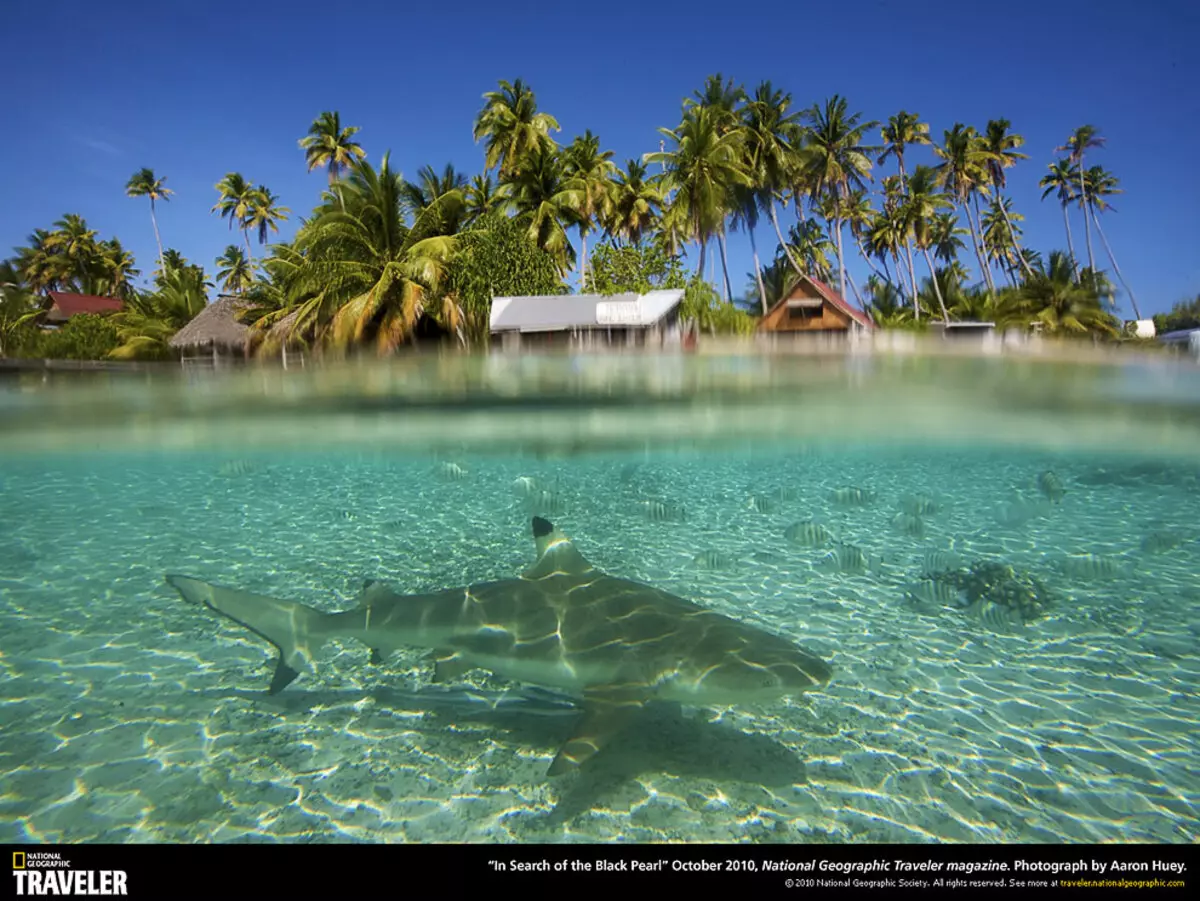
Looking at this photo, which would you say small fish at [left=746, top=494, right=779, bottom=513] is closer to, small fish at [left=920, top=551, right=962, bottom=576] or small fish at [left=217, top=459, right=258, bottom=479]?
small fish at [left=920, top=551, right=962, bottom=576]

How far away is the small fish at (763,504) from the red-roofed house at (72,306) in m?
60.4

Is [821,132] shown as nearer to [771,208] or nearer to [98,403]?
[771,208]

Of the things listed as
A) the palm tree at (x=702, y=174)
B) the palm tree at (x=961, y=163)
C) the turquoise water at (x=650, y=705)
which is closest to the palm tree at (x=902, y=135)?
the palm tree at (x=961, y=163)

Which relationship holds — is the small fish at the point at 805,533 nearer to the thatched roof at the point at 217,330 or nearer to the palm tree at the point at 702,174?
the thatched roof at the point at 217,330

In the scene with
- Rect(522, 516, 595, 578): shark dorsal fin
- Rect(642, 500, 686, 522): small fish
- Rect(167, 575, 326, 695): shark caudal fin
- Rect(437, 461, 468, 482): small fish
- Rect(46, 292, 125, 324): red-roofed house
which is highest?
Rect(46, 292, 125, 324): red-roofed house

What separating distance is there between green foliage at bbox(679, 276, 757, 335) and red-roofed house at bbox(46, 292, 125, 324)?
160 ft

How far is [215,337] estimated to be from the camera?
34.8m

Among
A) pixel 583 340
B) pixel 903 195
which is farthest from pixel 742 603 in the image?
pixel 903 195

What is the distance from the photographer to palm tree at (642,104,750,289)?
138 feet

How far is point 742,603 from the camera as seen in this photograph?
760cm

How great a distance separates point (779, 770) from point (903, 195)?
7015 centimetres

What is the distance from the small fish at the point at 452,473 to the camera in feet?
68.8
